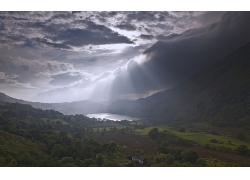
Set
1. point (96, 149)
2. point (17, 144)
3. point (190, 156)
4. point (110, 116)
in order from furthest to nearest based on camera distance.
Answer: point (110, 116)
point (17, 144)
point (96, 149)
point (190, 156)

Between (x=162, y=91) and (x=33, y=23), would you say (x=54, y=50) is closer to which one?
(x=33, y=23)

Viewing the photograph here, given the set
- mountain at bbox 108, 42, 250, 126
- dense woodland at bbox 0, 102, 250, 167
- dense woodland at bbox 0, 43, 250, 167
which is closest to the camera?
dense woodland at bbox 0, 102, 250, 167

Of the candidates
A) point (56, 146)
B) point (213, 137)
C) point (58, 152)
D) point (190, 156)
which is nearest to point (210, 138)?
point (213, 137)

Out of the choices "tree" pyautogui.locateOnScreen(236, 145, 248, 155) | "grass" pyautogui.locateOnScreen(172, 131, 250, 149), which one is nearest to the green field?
"grass" pyautogui.locateOnScreen(172, 131, 250, 149)

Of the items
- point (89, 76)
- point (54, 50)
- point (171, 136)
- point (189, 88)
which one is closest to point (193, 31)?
point (189, 88)

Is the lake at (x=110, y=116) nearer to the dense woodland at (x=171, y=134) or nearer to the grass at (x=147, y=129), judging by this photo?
the dense woodland at (x=171, y=134)

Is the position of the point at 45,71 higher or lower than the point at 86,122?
higher

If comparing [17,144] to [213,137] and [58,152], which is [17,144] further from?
[213,137]

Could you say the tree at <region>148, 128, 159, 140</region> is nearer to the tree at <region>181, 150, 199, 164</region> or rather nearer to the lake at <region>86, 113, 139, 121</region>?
the tree at <region>181, 150, 199, 164</region>
